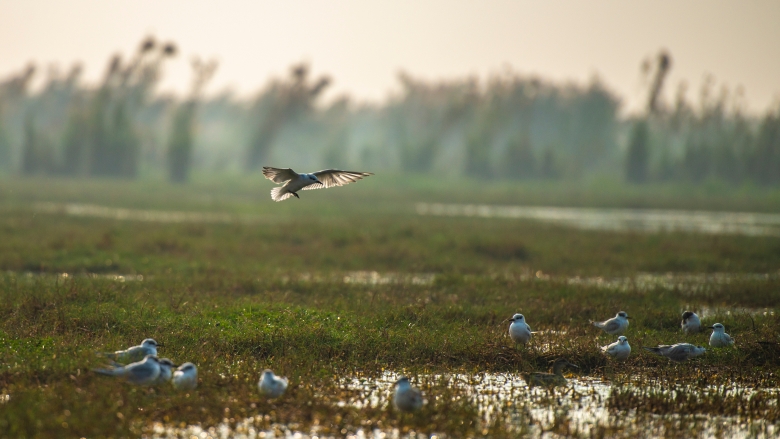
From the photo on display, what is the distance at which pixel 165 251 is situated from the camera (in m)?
18.3

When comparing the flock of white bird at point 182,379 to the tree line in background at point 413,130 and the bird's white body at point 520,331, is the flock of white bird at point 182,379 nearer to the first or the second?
the bird's white body at point 520,331

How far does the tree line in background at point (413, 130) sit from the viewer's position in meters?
51.7

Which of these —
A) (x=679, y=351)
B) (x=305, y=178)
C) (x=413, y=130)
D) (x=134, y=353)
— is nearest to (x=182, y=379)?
(x=134, y=353)

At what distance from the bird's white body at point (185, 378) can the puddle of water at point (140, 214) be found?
17.3m

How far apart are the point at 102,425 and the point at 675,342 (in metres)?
6.98

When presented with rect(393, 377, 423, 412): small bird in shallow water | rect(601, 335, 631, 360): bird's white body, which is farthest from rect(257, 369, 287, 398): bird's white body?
rect(601, 335, 631, 360): bird's white body

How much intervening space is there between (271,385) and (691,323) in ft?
20.0

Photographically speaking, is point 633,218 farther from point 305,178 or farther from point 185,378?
point 185,378

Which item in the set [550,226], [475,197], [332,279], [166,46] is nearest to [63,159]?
[166,46]

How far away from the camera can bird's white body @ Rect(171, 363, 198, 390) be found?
26.0 feet

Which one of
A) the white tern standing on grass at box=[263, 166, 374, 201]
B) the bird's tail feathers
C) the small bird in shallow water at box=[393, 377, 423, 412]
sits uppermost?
the white tern standing on grass at box=[263, 166, 374, 201]

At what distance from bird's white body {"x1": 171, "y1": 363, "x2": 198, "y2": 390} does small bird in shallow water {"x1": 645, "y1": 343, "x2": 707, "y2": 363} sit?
5.29 m

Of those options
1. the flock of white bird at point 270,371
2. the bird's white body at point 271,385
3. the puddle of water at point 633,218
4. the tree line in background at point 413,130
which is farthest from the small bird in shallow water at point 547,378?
the tree line in background at point 413,130

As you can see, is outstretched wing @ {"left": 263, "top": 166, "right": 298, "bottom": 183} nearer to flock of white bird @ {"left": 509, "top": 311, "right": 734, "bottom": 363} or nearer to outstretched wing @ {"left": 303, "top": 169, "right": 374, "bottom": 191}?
outstretched wing @ {"left": 303, "top": 169, "right": 374, "bottom": 191}
